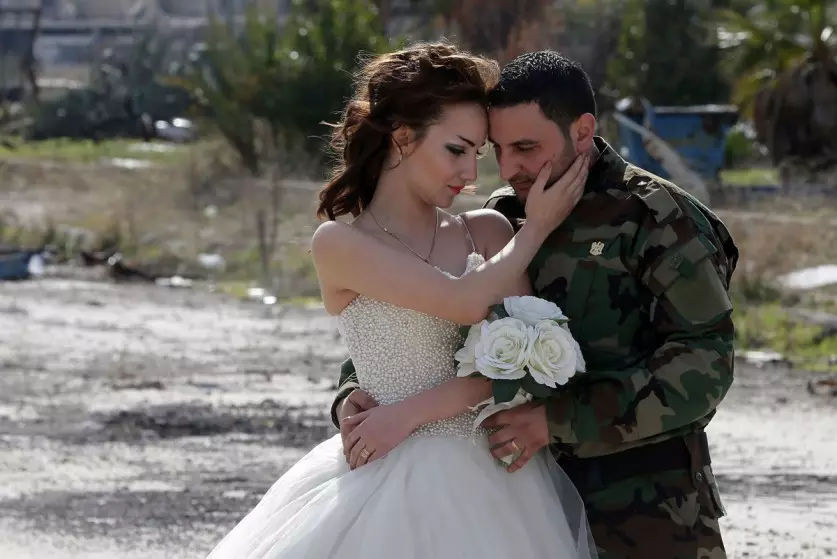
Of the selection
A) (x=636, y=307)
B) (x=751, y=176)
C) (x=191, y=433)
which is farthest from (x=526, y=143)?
(x=751, y=176)

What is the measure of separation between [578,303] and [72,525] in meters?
4.72

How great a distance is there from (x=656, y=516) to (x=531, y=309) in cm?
59

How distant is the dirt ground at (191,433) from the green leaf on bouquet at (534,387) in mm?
3676

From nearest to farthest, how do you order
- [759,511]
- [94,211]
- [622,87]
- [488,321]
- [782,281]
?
[488,321] < [759,511] < [782,281] < [94,211] < [622,87]

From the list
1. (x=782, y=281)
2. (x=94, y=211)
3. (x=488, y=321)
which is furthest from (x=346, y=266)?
(x=94, y=211)

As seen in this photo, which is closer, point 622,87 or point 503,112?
point 503,112

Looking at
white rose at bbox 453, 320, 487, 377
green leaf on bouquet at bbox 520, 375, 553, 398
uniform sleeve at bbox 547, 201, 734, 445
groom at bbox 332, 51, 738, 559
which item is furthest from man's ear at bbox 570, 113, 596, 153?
green leaf on bouquet at bbox 520, 375, 553, 398

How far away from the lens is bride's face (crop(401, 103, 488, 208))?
3.79 m

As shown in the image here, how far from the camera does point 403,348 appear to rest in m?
3.88

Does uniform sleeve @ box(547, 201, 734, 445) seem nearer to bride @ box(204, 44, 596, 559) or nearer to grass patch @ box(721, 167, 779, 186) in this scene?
bride @ box(204, 44, 596, 559)

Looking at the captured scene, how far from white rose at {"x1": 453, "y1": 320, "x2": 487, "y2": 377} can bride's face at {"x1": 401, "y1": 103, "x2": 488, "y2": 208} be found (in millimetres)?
320

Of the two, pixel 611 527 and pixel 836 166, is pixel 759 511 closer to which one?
pixel 611 527

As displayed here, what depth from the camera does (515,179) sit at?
3.87m

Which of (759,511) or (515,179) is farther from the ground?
(515,179)
